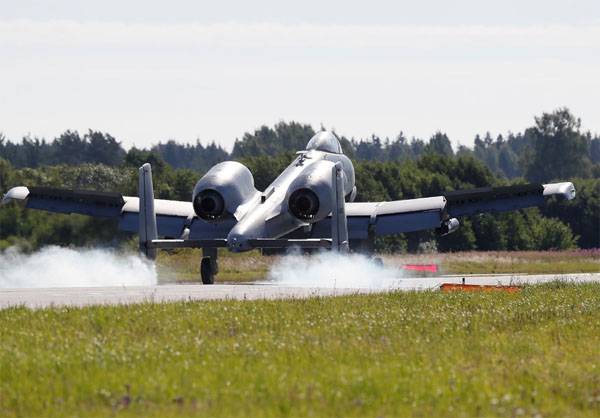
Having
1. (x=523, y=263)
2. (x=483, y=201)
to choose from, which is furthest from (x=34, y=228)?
(x=483, y=201)

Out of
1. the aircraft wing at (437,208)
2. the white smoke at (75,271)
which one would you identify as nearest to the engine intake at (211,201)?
the white smoke at (75,271)

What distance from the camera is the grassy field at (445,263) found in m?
58.8

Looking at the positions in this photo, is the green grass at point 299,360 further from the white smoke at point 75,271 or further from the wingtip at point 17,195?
the wingtip at point 17,195

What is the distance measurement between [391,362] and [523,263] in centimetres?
4850

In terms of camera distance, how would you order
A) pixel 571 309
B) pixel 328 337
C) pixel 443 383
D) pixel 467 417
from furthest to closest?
1. pixel 571 309
2. pixel 328 337
3. pixel 443 383
4. pixel 467 417

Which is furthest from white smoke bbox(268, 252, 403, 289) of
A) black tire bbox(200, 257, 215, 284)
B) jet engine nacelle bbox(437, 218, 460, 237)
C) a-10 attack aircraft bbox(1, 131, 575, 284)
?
black tire bbox(200, 257, 215, 284)

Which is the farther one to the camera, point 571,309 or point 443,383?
point 571,309

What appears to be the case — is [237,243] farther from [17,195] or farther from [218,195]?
[17,195]

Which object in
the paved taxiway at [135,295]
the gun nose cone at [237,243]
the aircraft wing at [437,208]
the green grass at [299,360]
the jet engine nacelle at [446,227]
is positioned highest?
the aircraft wing at [437,208]

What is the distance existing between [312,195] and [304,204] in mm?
437

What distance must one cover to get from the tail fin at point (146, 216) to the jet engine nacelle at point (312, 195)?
180 inches

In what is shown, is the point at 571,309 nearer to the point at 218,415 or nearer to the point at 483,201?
the point at 218,415

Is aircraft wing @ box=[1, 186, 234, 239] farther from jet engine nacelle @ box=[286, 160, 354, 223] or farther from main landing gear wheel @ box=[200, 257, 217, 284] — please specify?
jet engine nacelle @ box=[286, 160, 354, 223]

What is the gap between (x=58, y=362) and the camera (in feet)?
57.4
